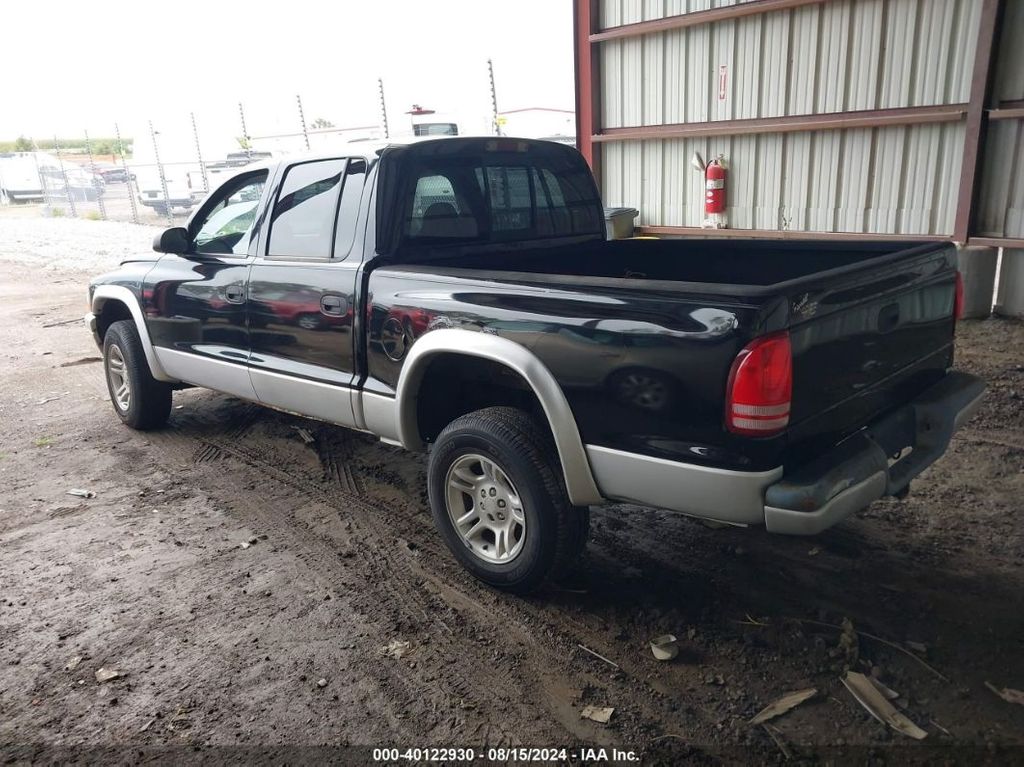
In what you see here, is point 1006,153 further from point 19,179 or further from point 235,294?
point 19,179

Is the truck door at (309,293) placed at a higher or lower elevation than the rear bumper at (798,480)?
higher

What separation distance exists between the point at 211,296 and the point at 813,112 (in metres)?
7.17

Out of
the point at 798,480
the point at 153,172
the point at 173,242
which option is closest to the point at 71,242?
the point at 153,172

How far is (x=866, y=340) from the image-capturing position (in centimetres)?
295

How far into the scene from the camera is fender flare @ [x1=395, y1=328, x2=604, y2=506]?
2.97 m

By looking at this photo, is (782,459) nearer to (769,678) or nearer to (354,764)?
(769,678)

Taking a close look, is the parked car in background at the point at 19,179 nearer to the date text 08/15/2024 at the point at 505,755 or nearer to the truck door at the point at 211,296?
the truck door at the point at 211,296

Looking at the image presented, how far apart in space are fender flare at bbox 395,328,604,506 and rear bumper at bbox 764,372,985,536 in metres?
0.71

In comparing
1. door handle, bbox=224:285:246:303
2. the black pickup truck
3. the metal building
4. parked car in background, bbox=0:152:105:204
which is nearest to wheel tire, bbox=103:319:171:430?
the black pickup truck

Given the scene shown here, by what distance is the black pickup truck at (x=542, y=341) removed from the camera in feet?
8.57

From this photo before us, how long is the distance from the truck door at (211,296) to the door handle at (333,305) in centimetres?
79

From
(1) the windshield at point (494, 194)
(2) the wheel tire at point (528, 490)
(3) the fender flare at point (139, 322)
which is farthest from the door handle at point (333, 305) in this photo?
(3) the fender flare at point (139, 322)

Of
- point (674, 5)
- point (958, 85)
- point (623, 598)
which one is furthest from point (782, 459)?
point (674, 5)

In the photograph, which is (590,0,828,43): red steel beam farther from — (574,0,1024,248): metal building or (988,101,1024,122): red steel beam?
(988,101,1024,122): red steel beam
